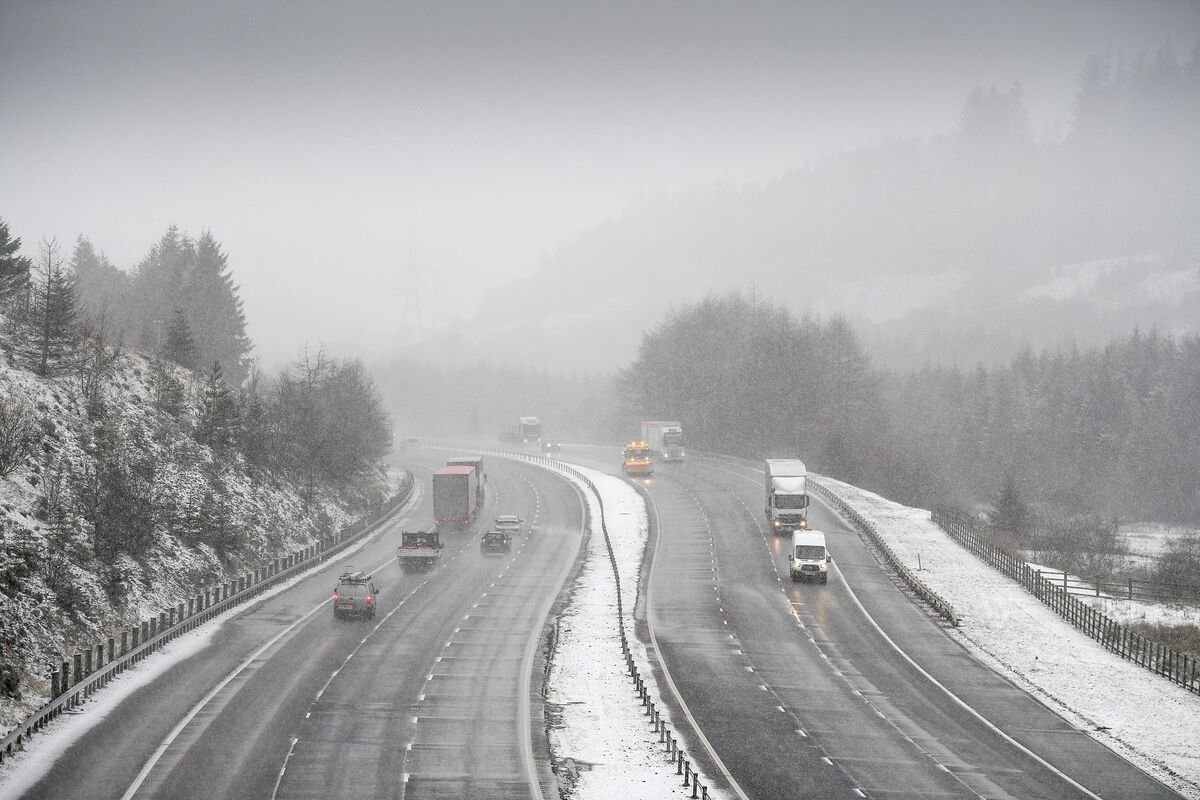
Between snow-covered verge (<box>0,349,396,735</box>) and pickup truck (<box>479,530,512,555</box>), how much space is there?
12192mm

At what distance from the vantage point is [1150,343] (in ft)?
472

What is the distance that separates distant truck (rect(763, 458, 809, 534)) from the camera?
211 ft

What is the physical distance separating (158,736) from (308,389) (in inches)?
2369

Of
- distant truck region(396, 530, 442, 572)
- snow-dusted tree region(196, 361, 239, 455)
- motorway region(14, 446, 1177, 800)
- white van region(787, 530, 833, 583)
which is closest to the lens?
motorway region(14, 446, 1177, 800)

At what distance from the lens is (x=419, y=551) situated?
182 feet

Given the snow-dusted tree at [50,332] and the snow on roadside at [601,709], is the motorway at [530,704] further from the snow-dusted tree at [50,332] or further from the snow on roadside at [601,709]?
the snow-dusted tree at [50,332]

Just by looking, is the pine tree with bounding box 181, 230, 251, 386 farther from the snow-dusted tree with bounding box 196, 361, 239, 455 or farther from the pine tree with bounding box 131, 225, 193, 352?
the snow-dusted tree with bounding box 196, 361, 239, 455

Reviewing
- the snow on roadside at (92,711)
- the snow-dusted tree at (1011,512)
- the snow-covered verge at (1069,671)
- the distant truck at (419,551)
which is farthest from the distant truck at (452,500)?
the snow-dusted tree at (1011,512)

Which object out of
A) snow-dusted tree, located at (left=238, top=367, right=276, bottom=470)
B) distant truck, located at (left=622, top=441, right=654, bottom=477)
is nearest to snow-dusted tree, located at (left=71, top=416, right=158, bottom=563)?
snow-dusted tree, located at (left=238, top=367, right=276, bottom=470)

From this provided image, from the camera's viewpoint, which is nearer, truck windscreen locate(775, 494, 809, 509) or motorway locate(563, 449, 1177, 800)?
motorway locate(563, 449, 1177, 800)

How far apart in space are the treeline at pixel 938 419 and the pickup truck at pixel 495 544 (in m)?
52.1

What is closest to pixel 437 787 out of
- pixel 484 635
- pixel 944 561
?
pixel 484 635

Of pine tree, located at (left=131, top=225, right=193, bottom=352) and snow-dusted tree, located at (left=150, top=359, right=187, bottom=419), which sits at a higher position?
pine tree, located at (left=131, top=225, right=193, bottom=352)

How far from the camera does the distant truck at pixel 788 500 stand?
6438 centimetres
